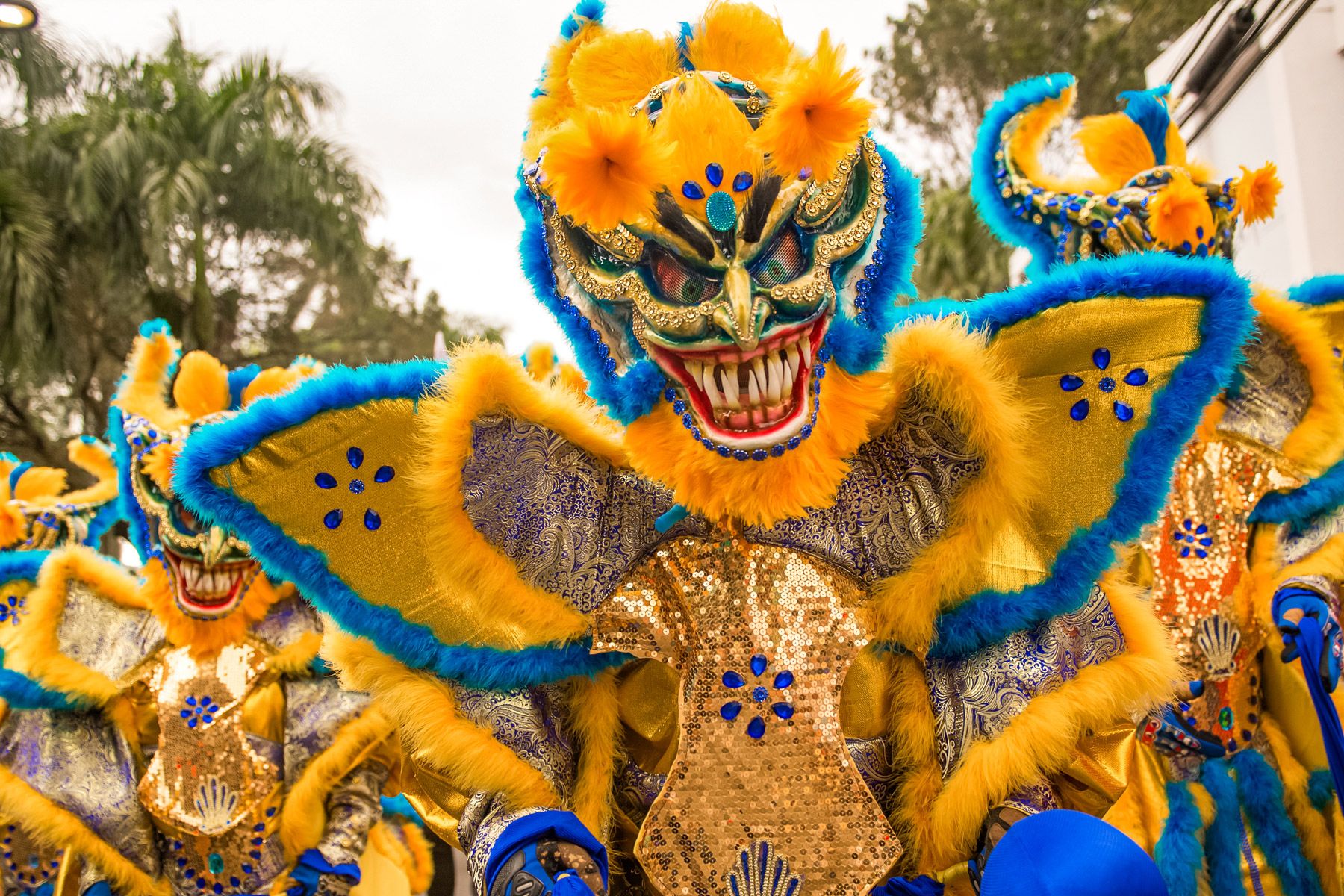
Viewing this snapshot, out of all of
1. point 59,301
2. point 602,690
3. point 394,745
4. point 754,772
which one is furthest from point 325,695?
point 59,301

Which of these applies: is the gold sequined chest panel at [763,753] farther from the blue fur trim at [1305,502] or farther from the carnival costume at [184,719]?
the carnival costume at [184,719]

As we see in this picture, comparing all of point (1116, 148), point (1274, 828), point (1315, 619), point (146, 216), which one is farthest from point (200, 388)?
point (146, 216)

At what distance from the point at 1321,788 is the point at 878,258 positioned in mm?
2223

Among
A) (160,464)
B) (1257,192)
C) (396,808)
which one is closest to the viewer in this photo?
(1257,192)

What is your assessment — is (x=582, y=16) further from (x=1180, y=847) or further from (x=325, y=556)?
(x=1180, y=847)

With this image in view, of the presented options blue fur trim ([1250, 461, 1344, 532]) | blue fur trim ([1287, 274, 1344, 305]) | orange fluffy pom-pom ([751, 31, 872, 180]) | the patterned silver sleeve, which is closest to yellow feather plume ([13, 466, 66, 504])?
the patterned silver sleeve

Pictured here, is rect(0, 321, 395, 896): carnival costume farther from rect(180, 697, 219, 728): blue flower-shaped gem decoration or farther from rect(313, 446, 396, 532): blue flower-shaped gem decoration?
rect(313, 446, 396, 532): blue flower-shaped gem decoration

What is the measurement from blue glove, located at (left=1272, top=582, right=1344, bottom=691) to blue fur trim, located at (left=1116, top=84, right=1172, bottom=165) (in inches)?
50.8

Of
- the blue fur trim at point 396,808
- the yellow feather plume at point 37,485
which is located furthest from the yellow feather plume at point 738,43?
the yellow feather plume at point 37,485

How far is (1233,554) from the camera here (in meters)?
3.04

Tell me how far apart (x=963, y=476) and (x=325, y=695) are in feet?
9.22

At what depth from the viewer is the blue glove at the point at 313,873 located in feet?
12.1

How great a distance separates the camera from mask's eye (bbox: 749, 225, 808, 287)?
5.56 feet

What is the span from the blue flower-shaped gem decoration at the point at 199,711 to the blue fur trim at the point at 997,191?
299cm
